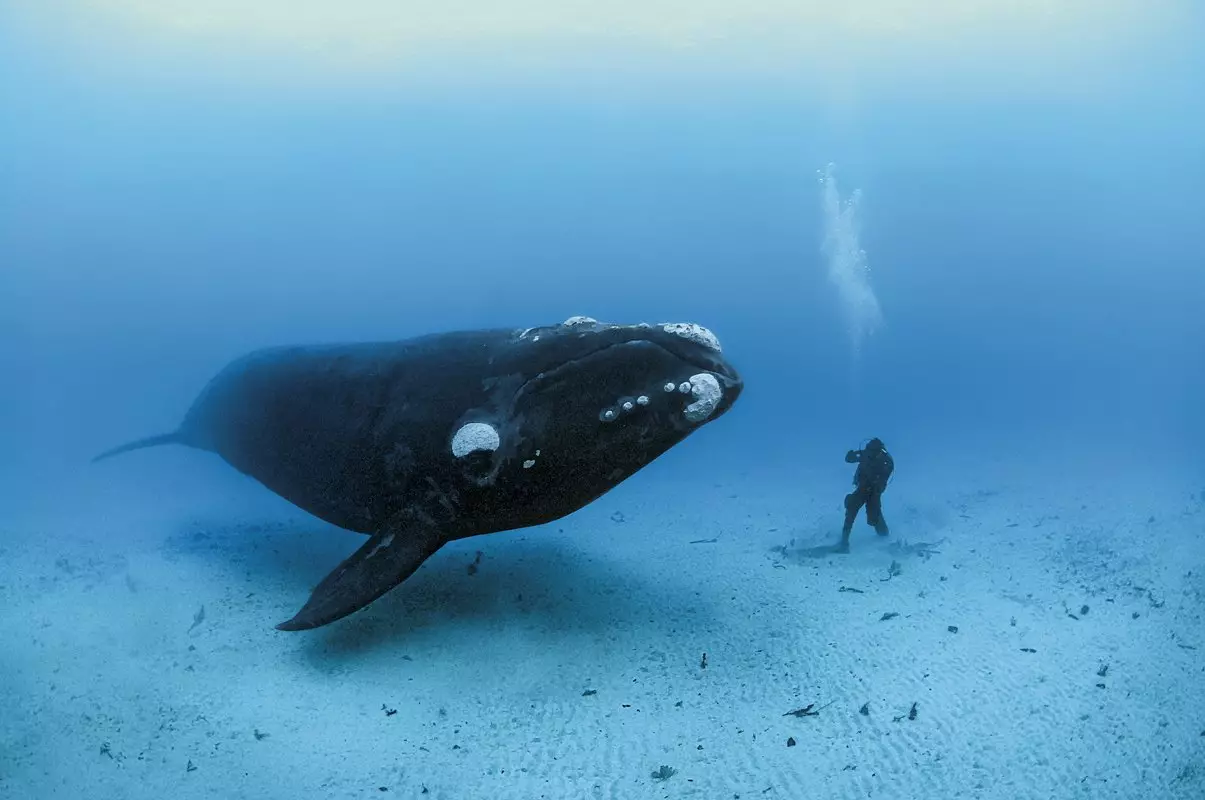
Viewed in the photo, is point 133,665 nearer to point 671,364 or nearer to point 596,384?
point 596,384

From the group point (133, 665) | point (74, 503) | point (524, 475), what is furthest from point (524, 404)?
point (74, 503)

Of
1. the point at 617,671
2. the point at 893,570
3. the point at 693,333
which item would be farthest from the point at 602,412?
the point at 893,570

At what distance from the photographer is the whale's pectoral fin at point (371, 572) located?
6.25 m

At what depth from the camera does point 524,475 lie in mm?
6535

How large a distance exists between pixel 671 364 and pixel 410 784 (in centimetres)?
405

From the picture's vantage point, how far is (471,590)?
7996 mm

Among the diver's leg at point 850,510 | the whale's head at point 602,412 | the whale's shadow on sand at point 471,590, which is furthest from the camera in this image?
the diver's leg at point 850,510

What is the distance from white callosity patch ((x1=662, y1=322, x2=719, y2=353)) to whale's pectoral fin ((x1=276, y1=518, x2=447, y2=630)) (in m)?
3.09

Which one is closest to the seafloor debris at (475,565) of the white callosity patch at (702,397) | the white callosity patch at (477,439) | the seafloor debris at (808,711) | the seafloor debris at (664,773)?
the white callosity patch at (477,439)

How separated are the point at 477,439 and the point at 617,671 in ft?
8.32

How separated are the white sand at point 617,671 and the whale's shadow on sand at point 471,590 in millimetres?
41

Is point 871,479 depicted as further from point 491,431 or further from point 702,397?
point 491,431

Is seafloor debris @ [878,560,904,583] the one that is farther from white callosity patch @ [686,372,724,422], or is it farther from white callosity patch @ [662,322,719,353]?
white callosity patch @ [662,322,719,353]

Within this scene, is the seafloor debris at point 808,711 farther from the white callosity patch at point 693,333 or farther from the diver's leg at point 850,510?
the diver's leg at point 850,510
